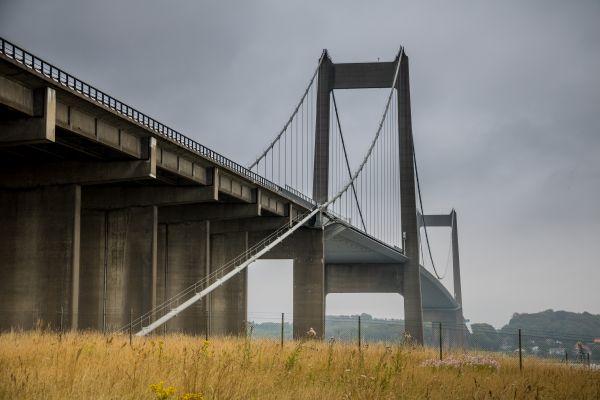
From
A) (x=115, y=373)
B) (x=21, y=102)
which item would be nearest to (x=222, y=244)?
(x=21, y=102)

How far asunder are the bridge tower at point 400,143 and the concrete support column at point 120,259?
105 feet

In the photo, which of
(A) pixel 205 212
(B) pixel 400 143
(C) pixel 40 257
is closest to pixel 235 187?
(A) pixel 205 212

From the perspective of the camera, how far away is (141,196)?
4500 cm

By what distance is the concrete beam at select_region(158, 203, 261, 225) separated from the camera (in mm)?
52312

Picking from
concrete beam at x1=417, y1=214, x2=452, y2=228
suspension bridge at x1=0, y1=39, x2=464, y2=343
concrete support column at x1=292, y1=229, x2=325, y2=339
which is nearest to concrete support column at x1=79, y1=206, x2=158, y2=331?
suspension bridge at x1=0, y1=39, x2=464, y2=343

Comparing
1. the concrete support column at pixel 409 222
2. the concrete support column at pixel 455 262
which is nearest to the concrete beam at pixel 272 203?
the concrete support column at pixel 409 222

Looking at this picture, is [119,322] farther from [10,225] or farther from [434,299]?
[434,299]

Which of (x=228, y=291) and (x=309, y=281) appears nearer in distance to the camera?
(x=228, y=291)

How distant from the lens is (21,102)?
28.5 m

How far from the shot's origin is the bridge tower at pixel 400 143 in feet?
257

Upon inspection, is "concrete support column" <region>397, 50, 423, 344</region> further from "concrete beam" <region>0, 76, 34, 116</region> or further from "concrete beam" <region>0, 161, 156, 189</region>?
"concrete beam" <region>0, 76, 34, 116</region>

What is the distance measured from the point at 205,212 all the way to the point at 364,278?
40.1 meters

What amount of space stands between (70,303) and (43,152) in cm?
712

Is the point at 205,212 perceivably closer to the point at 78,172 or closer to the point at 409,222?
the point at 78,172
